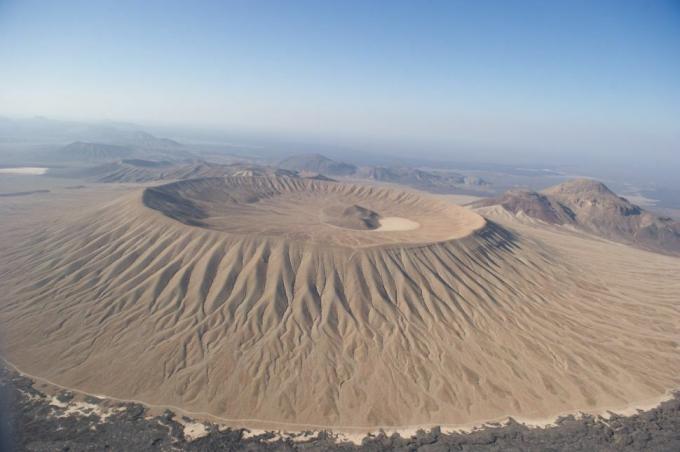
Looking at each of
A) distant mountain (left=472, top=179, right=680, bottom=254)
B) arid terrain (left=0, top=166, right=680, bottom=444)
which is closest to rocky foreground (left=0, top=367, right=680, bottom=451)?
arid terrain (left=0, top=166, right=680, bottom=444)

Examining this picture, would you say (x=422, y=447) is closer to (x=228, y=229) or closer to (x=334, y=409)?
(x=334, y=409)

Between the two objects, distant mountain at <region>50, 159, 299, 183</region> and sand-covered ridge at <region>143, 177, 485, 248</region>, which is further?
distant mountain at <region>50, 159, 299, 183</region>

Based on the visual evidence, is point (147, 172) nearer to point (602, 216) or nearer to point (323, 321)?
point (323, 321)

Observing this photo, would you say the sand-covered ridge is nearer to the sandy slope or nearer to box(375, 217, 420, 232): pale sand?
box(375, 217, 420, 232): pale sand

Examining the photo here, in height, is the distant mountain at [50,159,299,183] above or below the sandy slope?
above

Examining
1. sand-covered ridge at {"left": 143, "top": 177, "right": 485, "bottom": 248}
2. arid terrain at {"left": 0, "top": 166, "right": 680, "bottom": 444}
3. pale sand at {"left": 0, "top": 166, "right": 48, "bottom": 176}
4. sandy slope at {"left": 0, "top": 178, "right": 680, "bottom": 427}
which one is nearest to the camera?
arid terrain at {"left": 0, "top": 166, "right": 680, "bottom": 444}

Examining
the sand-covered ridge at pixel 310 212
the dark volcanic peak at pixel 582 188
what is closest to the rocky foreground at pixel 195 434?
the sand-covered ridge at pixel 310 212
